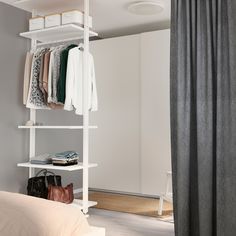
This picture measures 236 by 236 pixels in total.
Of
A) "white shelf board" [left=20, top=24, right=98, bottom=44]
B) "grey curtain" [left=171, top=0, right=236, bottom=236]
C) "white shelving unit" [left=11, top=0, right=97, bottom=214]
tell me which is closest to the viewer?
"grey curtain" [left=171, top=0, right=236, bottom=236]

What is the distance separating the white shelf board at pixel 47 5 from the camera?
391cm

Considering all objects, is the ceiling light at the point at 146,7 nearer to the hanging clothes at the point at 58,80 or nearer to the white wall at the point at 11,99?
the hanging clothes at the point at 58,80

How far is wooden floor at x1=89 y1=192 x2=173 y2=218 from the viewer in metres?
3.91

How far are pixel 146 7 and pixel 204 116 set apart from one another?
2.09 m

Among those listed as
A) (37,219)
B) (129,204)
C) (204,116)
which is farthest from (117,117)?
(37,219)

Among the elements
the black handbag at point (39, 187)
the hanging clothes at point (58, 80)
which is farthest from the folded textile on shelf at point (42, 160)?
the hanging clothes at point (58, 80)

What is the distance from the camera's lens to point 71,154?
12.0ft

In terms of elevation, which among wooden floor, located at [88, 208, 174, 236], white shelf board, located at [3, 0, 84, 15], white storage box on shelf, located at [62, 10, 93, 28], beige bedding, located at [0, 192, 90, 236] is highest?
white shelf board, located at [3, 0, 84, 15]

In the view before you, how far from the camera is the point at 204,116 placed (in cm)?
240

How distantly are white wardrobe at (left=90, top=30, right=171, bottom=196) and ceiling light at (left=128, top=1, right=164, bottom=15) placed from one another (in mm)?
460

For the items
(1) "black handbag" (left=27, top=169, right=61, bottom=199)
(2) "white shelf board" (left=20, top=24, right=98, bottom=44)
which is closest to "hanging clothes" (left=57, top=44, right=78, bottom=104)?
(2) "white shelf board" (left=20, top=24, right=98, bottom=44)

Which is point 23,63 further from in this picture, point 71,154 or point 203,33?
point 203,33

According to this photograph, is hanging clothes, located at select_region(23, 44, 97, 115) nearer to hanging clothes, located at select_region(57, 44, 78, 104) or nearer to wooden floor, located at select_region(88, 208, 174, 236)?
hanging clothes, located at select_region(57, 44, 78, 104)

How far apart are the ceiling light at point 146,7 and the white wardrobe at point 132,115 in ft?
1.51
